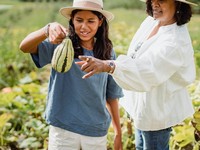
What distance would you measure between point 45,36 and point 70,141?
0.65 metres

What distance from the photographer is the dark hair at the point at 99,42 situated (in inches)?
99.0

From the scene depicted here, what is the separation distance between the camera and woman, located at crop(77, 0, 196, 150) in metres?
2.20

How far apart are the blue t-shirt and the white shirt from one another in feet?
0.81

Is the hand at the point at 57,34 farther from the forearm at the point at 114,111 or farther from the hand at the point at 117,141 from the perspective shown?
the hand at the point at 117,141

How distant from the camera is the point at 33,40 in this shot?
2.36 metres

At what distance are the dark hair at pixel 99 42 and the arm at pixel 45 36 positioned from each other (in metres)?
0.22

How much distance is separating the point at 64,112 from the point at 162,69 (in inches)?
25.6

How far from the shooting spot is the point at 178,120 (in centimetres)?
256

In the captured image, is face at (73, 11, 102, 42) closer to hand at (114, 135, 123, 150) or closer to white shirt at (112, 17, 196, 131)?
white shirt at (112, 17, 196, 131)

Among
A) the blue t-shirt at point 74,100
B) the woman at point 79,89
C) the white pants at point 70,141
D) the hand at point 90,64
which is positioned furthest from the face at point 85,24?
the white pants at point 70,141

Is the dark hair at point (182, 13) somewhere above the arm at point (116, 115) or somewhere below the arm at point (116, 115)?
above

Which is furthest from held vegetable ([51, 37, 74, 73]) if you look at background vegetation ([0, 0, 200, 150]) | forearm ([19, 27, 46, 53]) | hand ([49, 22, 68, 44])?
background vegetation ([0, 0, 200, 150])

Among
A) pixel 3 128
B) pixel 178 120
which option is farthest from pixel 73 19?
pixel 3 128

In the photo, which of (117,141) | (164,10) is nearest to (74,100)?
(117,141)
